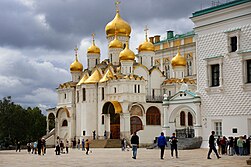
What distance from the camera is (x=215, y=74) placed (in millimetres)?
28906

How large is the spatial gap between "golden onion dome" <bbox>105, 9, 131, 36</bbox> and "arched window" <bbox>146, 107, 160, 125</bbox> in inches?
378

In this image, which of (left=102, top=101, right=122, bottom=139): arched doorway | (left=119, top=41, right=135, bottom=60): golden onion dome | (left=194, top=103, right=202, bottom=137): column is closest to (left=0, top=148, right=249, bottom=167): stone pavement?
(left=194, top=103, right=202, bottom=137): column

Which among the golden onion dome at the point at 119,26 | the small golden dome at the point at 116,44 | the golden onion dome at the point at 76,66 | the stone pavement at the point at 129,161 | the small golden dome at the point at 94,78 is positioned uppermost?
the golden onion dome at the point at 119,26

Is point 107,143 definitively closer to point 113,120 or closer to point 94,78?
point 113,120

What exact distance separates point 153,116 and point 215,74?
15.8 meters

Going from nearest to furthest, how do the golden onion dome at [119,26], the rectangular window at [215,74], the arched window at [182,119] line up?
the rectangular window at [215,74], the arched window at [182,119], the golden onion dome at [119,26]

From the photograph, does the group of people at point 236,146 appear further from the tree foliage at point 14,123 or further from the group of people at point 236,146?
the tree foliage at point 14,123

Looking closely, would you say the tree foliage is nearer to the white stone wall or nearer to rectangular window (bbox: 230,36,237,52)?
the white stone wall

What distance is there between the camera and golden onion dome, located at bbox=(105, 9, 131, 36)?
48.1 m

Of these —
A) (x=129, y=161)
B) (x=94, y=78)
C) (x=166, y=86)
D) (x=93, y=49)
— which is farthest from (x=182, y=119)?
(x=129, y=161)

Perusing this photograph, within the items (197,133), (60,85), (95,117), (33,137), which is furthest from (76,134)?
(197,133)

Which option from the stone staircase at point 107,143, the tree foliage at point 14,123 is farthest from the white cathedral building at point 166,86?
the tree foliage at point 14,123

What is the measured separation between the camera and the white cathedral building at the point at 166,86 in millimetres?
27234

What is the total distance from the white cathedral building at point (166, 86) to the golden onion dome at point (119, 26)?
4.3 inches
